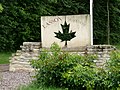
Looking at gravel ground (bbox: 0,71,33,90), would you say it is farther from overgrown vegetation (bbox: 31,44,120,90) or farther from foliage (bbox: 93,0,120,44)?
foliage (bbox: 93,0,120,44)

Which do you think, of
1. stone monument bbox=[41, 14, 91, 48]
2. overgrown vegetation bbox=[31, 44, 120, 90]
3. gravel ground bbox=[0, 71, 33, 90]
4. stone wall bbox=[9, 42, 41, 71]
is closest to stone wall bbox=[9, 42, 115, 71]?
stone wall bbox=[9, 42, 41, 71]

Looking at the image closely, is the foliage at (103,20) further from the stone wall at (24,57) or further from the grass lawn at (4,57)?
the stone wall at (24,57)

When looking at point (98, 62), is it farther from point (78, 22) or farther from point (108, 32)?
point (108, 32)

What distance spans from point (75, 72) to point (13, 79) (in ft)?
7.95

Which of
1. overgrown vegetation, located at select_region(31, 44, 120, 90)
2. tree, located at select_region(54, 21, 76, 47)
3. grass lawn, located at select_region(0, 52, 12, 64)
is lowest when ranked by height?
grass lawn, located at select_region(0, 52, 12, 64)

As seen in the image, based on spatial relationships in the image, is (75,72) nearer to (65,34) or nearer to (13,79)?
(13,79)

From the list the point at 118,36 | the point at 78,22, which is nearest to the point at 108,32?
the point at 118,36

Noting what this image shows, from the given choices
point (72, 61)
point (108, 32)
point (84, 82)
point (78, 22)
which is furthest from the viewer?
point (108, 32)

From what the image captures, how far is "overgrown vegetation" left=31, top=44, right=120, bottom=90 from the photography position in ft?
23.6

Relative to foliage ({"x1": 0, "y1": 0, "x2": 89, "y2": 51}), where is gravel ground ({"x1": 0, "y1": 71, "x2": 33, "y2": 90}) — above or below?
below

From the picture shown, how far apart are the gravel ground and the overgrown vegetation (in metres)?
0.63

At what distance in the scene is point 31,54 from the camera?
436 inches

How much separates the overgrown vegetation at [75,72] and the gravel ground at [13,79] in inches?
24.8

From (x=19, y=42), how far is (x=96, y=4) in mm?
5657
